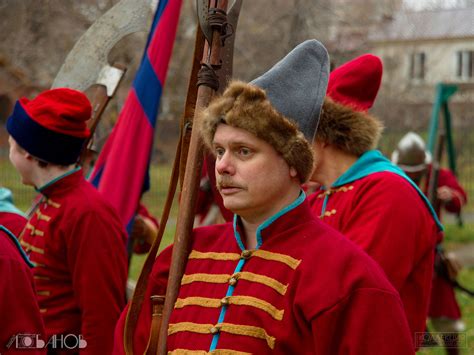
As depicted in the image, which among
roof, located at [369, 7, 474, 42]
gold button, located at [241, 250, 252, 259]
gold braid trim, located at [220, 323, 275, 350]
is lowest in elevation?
gold braid trim, located at [220, 323, 275, 350]

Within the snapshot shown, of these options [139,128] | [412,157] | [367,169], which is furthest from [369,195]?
[412,157]

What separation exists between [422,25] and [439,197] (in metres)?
8.51

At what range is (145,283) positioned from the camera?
2938 mm

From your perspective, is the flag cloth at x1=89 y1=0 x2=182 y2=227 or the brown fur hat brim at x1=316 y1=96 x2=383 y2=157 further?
the flag cloth at x1=89 y1=0 x2=182 y2=227

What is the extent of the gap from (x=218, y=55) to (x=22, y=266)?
3.48ft

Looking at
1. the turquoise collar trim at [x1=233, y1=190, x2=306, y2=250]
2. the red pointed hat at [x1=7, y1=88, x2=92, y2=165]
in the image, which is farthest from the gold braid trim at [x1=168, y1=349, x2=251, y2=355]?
the red pointed hat at [x1=7, y1=88, x2=92, y2=165]

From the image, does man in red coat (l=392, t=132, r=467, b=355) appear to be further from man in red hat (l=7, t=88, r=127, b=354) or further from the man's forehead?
the man's forehead

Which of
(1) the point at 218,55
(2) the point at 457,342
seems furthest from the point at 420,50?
(1) the point at 218,55

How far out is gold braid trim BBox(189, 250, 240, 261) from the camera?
9.00ft

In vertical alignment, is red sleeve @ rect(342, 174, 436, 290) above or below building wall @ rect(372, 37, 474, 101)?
below

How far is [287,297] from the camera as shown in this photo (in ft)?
8.25

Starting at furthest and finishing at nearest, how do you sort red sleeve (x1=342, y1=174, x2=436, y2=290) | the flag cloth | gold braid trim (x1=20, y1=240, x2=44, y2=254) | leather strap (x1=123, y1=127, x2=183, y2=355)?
the flag cloth, gold braid trim (x1=20, y1=240, x2=44, y2=254), red sleeve (x1=342, y1=174, x2=436, y2=290), leather strap (x1=123, y1=127, x2=183, y2=355)

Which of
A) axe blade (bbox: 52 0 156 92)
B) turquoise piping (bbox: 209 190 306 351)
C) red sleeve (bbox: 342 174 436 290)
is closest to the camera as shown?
turquoise piping (bbox: 209 190 306 351)

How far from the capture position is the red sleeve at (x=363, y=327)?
2393mm
